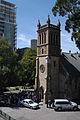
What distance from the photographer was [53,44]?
47500 millimetres

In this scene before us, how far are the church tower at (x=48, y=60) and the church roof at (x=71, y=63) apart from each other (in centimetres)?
225

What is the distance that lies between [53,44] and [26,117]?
2052 cm

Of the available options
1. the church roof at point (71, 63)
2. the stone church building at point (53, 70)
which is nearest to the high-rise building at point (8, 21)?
the church roof at point (71, 63)

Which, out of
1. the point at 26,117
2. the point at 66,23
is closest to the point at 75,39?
the point at 66,23

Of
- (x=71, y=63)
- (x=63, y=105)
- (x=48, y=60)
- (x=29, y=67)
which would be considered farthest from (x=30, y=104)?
(x=29, y=67)

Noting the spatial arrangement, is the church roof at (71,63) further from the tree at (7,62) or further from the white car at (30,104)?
the white car at (30,104)

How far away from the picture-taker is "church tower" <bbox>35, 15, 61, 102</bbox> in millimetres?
45903

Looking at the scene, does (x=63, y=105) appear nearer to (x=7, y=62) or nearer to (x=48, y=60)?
(x=48, y=60)

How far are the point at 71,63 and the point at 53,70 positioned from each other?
20.5 ft

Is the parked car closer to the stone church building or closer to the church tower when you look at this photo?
the stone church building

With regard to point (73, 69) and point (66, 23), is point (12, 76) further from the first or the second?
point (66, 23)

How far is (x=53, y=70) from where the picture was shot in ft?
154

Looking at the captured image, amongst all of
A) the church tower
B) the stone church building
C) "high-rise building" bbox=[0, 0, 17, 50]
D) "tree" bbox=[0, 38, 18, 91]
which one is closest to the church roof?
the stone church building

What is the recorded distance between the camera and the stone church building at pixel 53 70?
46062 mm
